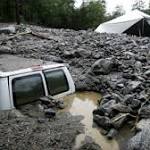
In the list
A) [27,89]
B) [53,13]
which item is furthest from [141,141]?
[53,13]

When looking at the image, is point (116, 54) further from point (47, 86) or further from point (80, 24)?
point (80, 24)

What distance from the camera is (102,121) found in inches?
203

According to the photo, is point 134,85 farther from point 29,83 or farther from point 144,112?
point 29,83

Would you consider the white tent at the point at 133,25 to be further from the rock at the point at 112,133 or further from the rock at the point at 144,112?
the rock at the point at 112,133

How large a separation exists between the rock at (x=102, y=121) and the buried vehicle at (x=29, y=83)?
949 millimetres

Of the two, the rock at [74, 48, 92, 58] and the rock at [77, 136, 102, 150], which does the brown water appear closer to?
the rock at [77, 136, 102, 150]

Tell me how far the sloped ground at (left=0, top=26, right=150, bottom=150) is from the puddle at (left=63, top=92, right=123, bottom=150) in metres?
0.19

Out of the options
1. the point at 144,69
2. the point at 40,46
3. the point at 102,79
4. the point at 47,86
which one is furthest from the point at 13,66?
the point at 40,46

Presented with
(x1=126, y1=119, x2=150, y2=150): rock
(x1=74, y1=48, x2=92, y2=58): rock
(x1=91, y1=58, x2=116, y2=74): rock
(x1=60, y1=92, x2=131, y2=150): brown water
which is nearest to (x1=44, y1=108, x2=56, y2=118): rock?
(x1=60, y1=92, x2=131, y2=150): brown water

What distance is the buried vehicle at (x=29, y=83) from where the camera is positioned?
4.73m

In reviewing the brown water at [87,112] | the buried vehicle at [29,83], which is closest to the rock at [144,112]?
the brown water at [87,112]

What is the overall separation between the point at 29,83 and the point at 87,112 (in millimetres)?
1334

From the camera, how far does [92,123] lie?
17.3 ft

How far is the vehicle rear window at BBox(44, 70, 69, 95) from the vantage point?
5571 mm
